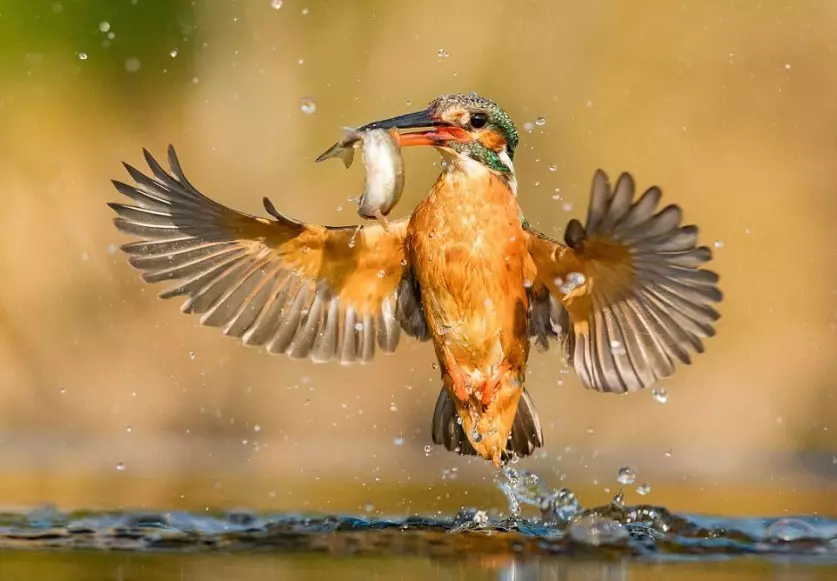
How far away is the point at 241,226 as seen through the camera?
520 centimetres

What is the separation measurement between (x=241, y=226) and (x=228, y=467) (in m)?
2.42

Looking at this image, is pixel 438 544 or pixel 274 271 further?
pixel 274 271

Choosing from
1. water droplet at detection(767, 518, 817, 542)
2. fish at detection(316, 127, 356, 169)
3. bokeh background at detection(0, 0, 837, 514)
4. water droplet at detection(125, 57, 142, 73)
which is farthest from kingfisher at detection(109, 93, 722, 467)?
water droplet at detection(125, 57, 142, 73)

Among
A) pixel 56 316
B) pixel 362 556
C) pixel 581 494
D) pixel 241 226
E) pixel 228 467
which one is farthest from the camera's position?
pixel 56 316

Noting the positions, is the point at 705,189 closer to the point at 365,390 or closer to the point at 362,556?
the point at 365,390

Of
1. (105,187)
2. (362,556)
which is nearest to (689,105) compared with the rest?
(105,187)

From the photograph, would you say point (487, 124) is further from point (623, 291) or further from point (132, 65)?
point (132, 65)

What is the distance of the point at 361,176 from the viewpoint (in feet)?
26.8

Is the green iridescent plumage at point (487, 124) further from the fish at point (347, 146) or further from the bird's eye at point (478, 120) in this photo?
the fish at point (347, 146)

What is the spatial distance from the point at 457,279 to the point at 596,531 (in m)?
0.96

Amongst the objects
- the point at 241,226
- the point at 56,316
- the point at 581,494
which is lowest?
the point at 581,494

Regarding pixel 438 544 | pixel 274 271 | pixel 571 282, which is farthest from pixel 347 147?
pixel 438 544

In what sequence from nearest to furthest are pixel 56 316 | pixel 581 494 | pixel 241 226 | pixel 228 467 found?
pixel 241 226 → pixel 581 494 → pixel 228 467 → pixel 56 316

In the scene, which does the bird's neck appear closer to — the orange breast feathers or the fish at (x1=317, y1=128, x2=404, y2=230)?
the orange breast feathers
